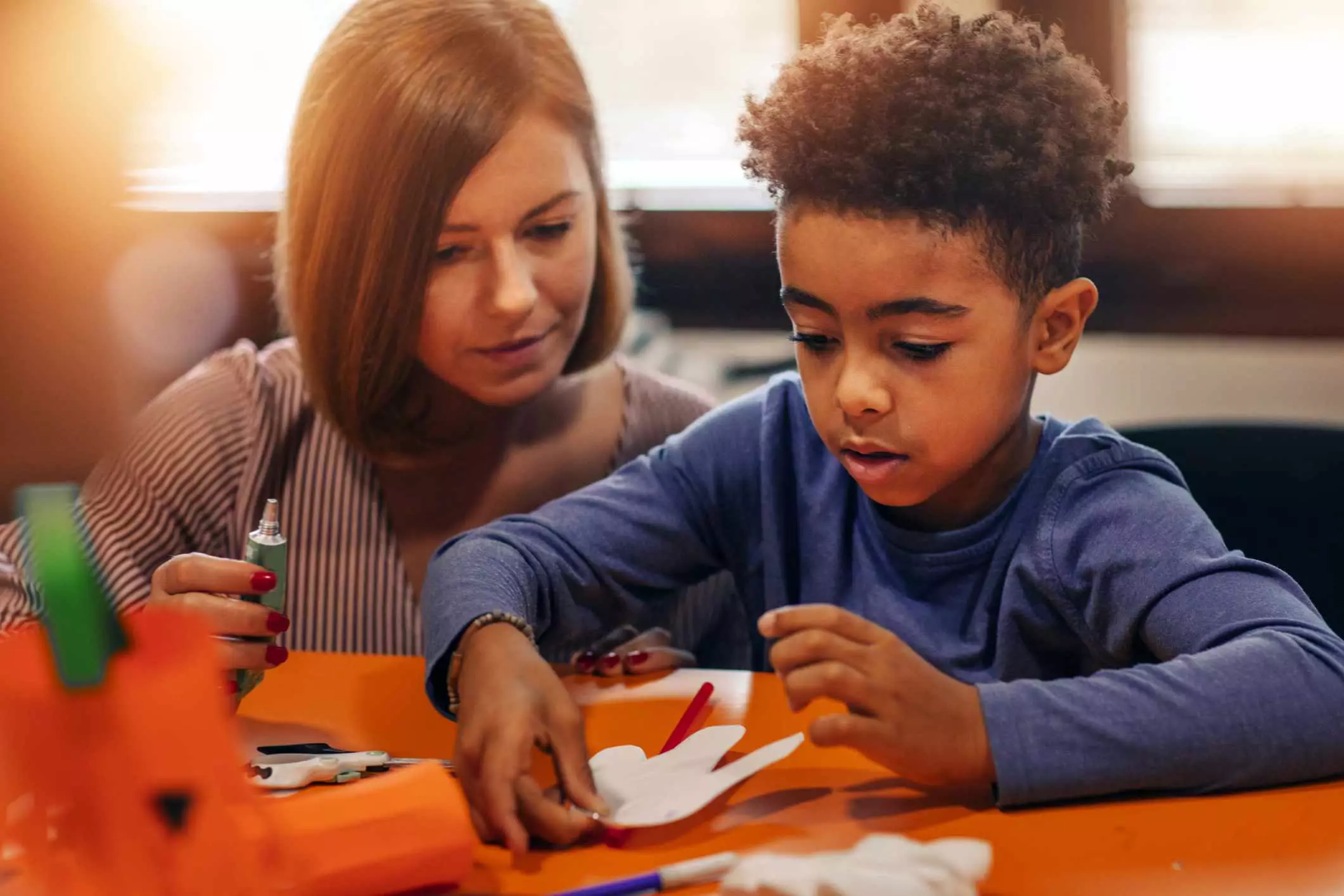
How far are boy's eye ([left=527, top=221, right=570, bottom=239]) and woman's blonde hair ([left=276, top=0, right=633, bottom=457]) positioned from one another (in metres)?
0.08

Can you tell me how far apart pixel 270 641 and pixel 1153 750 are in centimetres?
59

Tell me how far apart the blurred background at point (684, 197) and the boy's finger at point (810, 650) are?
2.38 feet

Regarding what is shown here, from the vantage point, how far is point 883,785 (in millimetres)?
800

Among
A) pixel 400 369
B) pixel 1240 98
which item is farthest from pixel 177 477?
pixel 1240 98

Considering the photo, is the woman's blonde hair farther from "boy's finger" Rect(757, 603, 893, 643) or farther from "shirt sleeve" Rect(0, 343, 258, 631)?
"boy's finger" Rect(757, 603, 893, 643)

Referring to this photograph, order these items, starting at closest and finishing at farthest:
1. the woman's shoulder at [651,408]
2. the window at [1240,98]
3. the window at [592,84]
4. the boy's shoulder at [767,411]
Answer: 1. the boy's shoulder at [767,411]
2. the woman's shoulder at [651,408]
3. the window at [1240,98]
4. the window at [592,84]

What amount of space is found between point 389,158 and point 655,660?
46cm

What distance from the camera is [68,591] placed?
0.52 metres

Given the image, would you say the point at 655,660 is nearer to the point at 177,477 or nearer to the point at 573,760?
the point at 573,760

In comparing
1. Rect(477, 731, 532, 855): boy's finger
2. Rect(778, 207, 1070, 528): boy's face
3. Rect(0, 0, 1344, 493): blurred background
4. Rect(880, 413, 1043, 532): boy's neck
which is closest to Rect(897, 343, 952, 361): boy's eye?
Rect(778, 207, 1070, 528): boy's face

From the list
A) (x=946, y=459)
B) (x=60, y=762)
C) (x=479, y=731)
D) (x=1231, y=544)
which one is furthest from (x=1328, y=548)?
(x=60, y=762)

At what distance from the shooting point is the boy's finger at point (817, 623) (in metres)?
0.70

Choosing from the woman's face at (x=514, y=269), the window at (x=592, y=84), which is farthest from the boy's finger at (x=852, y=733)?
the window at (x=592, y=84)

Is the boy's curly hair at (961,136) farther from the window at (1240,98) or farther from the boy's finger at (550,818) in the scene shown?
the window at (1240,98)
